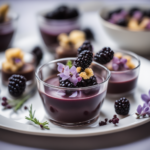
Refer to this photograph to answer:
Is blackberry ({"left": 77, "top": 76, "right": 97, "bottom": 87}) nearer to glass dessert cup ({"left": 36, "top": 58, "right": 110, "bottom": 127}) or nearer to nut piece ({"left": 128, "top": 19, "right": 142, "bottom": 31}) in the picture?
→ glass dessert cup ({"left": 36, "top": 58, "right": 110, "bottom": 127})

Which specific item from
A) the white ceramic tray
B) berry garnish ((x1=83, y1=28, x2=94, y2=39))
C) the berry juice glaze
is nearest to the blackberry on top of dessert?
berry garnish ((x1=83, y1=28, x2=94, y2=39))

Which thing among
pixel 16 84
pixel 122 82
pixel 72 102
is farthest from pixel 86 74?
pixel 16 84

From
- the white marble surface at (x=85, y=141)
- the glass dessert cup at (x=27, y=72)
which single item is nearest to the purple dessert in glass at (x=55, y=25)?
the glass dessert cup at (x=27, y=72)

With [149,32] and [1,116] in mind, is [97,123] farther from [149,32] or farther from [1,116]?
[149,32]

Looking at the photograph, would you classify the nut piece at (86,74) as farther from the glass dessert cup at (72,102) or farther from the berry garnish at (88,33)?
the berry garnish at (88,33)

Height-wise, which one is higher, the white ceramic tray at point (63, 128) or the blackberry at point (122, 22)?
the blackberry at point (122, 22)
